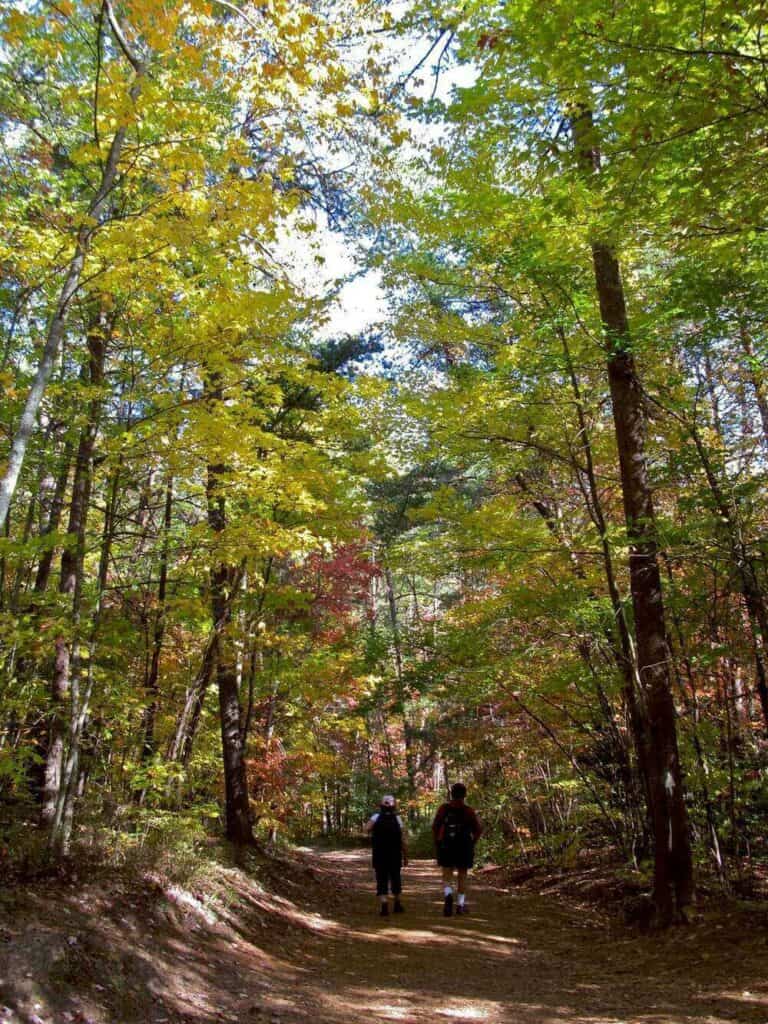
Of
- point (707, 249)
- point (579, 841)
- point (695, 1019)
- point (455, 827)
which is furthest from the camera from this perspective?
point (579, 841)

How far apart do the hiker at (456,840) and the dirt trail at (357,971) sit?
82cm

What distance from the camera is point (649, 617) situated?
700cm

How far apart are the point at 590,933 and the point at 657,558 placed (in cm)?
411

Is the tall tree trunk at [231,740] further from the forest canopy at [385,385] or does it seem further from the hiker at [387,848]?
the hiker at [387,848]

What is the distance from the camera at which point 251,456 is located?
714 centimetres

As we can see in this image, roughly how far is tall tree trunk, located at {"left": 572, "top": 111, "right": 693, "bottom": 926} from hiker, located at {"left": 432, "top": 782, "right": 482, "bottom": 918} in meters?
2.46

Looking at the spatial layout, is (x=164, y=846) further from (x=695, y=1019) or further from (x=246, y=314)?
(x=246, y=314)

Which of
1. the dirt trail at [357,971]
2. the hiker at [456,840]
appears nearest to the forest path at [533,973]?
the dirt trail at [357,971]

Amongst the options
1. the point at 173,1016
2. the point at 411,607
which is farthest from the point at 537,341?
the point at 411,607

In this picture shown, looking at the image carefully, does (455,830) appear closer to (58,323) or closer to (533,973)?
(533,973)

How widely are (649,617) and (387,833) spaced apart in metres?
4.32

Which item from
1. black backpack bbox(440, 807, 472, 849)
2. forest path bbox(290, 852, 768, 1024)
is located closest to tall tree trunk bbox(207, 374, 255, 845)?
forest path bbox(290, 852, 768, 1024)

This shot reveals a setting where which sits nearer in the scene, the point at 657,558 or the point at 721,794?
the point at 657,558

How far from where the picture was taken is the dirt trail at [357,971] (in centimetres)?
419
